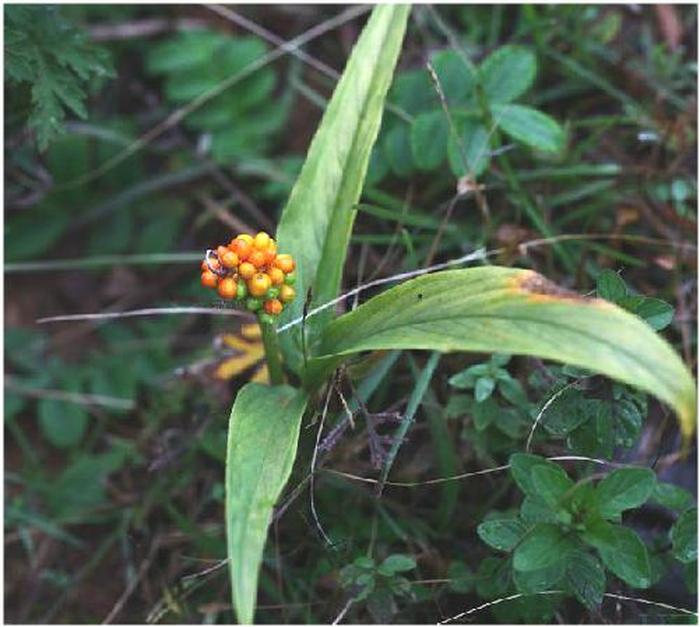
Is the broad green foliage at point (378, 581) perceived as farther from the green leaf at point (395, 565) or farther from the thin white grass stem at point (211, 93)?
the thin white grass stem at point (211, 93)

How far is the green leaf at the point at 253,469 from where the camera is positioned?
111 cm

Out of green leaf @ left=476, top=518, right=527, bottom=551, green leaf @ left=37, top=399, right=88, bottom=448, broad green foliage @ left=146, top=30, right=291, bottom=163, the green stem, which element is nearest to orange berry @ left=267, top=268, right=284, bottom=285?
the green stem

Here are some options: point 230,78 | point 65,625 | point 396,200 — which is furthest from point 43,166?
point 65,625

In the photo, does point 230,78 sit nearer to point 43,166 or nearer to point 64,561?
point 43,166

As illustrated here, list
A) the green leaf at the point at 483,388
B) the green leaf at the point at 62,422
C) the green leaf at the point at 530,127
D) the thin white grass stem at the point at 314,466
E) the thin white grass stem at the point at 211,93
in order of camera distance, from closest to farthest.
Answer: the thin white grass stem at the point at 314,466
the green leaf at the point at 483,388
the green leaf at the point at 530,127
the green leaf at the point at 62,422
the thin white grass stem at the point at 211,93

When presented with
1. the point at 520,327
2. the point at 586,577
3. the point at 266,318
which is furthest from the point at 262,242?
the point at 586,577

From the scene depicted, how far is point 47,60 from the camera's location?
5.63 feet

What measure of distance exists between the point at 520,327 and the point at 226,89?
1344mm

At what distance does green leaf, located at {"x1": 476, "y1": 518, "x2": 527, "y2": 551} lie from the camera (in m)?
1.32

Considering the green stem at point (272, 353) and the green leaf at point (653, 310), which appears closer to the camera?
the green leaf at point (653, 310)

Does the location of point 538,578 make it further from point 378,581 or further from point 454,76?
point 454,76

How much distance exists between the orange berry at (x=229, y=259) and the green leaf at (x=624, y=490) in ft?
1.76

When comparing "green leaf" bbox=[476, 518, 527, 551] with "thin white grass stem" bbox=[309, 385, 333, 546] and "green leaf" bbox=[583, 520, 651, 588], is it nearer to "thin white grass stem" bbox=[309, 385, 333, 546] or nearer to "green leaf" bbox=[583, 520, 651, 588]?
"green leaf" bbox=[583, 520, 651, 588]

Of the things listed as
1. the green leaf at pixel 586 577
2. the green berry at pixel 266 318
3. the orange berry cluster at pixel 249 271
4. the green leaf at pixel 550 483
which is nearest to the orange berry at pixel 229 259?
the orange berry cluster at pixel 249 271
